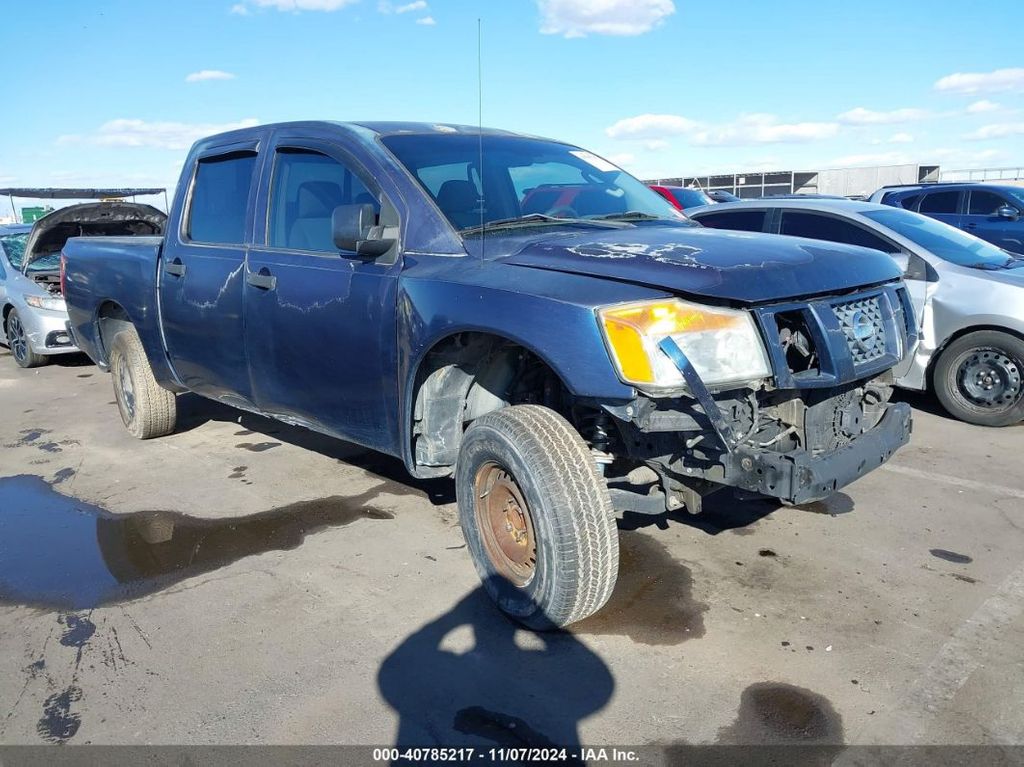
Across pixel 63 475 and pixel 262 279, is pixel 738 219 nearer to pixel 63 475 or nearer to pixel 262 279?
pixel 262 279

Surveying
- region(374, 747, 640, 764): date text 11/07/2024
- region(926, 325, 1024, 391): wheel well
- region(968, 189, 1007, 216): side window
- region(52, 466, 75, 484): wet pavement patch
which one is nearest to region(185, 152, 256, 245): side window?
region(52, 466, 75, 484): wet pavement patch

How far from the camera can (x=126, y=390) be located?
19.4 ft

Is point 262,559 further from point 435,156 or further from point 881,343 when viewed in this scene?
point 881,343

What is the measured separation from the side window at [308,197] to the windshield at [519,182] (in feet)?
0.96

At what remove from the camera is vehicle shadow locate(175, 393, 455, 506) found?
4.84 m

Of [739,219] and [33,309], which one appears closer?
[739,219]

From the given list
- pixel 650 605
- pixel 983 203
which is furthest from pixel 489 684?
Answer: pixel 983 203

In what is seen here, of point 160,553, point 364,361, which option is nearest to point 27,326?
point 160,553

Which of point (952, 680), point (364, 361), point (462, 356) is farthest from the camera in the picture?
point (364, 361)

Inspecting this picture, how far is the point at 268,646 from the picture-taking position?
3100 mm

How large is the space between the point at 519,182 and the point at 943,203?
955 centimetres

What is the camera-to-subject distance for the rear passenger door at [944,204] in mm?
11117

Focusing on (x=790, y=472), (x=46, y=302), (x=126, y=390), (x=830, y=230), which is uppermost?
(x=830, y=230)

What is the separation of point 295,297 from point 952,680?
314 centimetres
